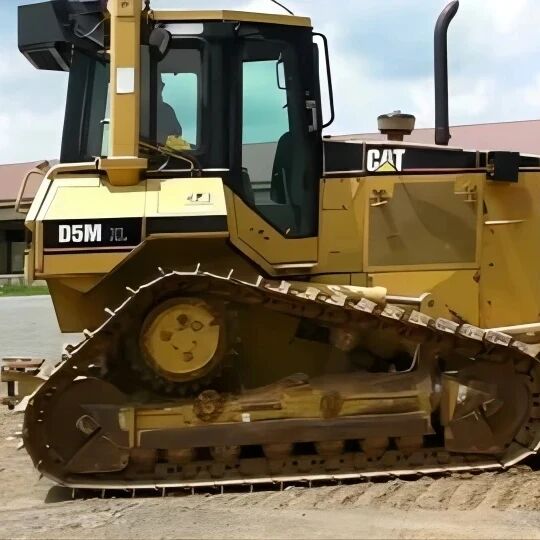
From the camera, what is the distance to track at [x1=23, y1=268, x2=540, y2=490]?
5457 millimetres

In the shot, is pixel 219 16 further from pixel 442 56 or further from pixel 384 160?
pixel 442 56

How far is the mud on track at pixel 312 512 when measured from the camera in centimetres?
467

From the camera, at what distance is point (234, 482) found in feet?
18.3

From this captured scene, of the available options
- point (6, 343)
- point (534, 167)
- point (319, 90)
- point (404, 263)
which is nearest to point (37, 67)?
point (319, 90)

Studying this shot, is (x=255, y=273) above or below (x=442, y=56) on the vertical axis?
below

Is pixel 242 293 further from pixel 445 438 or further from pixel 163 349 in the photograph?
pixel 445 438

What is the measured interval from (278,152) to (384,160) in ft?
2.60

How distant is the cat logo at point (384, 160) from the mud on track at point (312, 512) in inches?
86.4

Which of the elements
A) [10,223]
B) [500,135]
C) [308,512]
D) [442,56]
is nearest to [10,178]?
[10,223]

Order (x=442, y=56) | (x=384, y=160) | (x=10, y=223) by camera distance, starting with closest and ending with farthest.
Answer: (x=384, y=160), (x=442, y=56), (x=10, y=223)

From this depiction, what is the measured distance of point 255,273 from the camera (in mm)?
5969

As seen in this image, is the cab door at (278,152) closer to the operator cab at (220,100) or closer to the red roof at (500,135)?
the operator cab at (220,100)

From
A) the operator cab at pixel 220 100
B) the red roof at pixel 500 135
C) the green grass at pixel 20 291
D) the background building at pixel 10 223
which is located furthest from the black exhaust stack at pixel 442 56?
the background building at pixel 10 223

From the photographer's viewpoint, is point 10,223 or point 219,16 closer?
point 219,16
